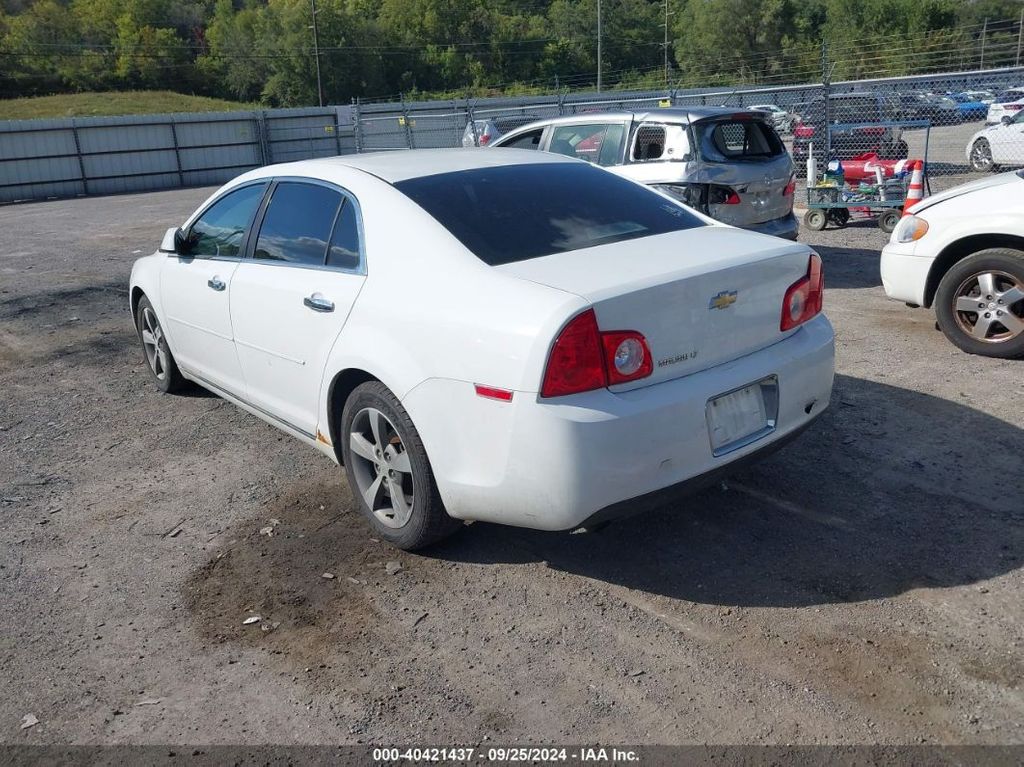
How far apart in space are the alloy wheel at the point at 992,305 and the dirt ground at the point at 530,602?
610 mm

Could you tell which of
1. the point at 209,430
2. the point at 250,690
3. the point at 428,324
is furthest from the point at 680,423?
the point at 209,430

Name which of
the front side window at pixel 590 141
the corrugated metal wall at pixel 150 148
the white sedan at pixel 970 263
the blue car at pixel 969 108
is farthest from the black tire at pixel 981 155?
the corrugated metal wall at pixel 150 148

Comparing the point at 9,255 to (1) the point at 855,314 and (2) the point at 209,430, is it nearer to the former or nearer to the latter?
(2) the point at 209,430

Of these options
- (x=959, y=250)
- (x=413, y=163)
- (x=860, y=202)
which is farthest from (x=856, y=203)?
(x=413, y=163)

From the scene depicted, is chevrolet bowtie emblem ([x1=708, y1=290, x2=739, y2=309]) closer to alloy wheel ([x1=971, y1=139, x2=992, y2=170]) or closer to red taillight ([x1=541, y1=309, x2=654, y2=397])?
red taillight ([x1=541, y1=309, x2=654, y2=397])

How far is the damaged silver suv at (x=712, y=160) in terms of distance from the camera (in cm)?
825

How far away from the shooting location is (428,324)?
3457 mm

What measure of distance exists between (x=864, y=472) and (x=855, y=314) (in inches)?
134

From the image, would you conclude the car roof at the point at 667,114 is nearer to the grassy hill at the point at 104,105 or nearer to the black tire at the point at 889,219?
the black tire at the point at 889,219

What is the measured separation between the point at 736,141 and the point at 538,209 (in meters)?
5.25

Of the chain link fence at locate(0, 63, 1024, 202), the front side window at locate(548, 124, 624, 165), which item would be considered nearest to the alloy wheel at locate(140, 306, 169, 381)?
the front side window at locate(548, 124, 624, 165)

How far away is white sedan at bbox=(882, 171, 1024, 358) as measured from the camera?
5863mm

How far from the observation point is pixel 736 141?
8625 millimetres

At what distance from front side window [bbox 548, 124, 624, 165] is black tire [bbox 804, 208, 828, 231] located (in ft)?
12.7
